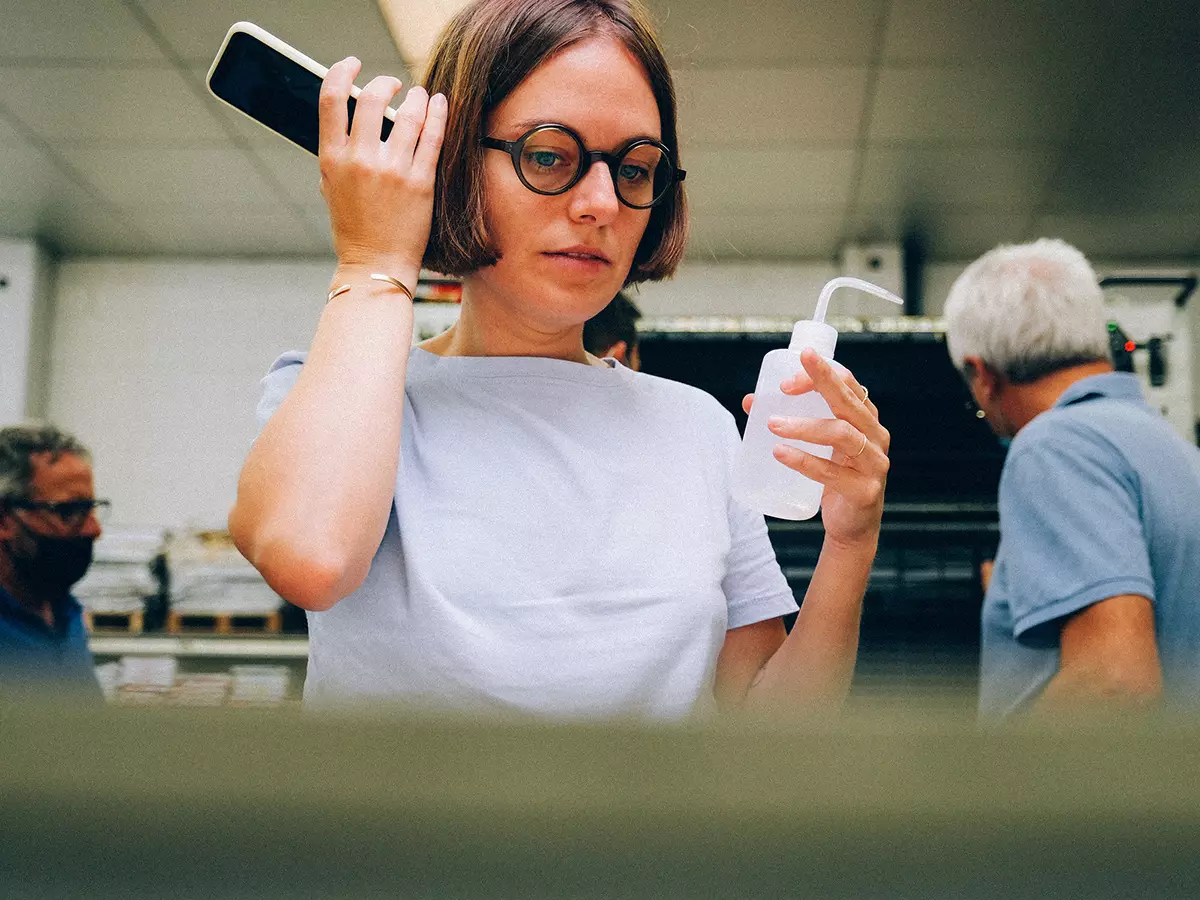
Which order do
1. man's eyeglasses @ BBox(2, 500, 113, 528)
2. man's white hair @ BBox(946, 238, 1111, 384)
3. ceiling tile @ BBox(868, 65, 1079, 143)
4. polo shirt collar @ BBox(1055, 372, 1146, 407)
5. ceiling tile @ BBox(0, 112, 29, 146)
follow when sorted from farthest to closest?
ceiling tile @ BBox(0, 112, 29, 146) < ceiling tile @ BBox(868, 65, 1079, 143) < man's eyeglasses @ BBox(2, 500, 113, 528) < man's white hair @ BBox(946, 238, 1111, 384) < polo shirt collar @ BBox(1055, 372, 1146, 407)

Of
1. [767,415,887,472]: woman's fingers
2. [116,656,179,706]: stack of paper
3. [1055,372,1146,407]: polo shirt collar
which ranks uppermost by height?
[1055,372,1146,407]: polo shirt collar

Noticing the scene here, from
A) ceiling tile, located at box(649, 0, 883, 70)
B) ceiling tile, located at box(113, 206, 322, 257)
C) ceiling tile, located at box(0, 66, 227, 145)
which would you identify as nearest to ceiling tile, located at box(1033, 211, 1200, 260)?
ceiling tile, located at box(649, 0, 883, 70)

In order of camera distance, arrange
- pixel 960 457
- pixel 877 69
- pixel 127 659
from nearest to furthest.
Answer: pixel 960 457
pixel 877 69
pixel 127 659

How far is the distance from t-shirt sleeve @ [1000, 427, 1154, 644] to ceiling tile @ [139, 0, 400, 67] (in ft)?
7.53

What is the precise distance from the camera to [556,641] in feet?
2.18

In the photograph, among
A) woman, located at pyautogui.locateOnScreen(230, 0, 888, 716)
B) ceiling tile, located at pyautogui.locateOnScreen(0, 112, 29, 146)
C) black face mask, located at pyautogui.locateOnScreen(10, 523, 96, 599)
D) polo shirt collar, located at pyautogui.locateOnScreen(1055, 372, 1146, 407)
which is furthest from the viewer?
ceiling tile, located at pyautogui.locateOnScreen(0, 112, 29, 146)

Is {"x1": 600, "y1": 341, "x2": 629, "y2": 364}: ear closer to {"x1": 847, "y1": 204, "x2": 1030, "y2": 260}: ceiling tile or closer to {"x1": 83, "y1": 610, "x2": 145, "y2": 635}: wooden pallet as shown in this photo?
{"x1": 83, "y1": 610, "x2": 145, "y2": 635}: wooden pallet

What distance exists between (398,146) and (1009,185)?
3.78m

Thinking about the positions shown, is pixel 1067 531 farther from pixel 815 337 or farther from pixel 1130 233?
pixel 1130 233

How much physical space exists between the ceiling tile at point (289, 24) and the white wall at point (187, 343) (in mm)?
1806

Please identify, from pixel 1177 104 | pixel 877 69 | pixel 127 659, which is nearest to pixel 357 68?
pixel 877 69

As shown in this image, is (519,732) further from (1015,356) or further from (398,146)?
(1015,356)

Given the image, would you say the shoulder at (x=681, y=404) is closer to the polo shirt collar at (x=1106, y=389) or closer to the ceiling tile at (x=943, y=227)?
the polo shirt collar at (x=1106, y=389)

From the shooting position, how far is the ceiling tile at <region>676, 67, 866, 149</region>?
3.15 meters
